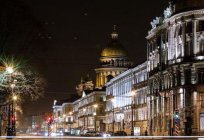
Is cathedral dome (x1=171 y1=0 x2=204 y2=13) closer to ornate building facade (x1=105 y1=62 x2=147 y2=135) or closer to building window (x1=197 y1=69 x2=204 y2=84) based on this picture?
building window (x1=197 y1=69 x2=204 y2=84)

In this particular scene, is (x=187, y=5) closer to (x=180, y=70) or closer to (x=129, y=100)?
(x=180, y=70)

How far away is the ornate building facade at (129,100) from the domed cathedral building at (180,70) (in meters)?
8.25

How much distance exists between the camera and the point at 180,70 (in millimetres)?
104250

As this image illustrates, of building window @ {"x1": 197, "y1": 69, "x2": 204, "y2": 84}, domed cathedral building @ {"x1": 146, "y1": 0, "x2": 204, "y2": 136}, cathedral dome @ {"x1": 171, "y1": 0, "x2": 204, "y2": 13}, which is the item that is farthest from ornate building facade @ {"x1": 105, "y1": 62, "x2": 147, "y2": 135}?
cathedral dome @ {"x1": 171, "y1": 0, "x2": 204, "y2": 13}

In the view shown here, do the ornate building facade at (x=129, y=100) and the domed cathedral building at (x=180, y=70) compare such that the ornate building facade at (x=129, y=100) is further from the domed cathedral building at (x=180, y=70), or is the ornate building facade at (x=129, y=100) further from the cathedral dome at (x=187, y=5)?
the cathedral dome at (x=187, y=5)

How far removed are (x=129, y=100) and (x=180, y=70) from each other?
46.9 m

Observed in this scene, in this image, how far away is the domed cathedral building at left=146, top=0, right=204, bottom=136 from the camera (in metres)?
100

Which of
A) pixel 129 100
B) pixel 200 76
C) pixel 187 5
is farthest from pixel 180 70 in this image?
pixel 129 100

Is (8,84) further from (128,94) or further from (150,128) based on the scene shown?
(128,94)

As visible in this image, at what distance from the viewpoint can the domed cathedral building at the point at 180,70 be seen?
329ft

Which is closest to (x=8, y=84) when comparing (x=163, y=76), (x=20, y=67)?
(x=20, y=67)

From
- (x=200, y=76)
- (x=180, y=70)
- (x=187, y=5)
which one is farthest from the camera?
(x=187, y=5)

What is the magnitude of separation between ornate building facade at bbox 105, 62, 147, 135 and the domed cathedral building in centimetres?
825

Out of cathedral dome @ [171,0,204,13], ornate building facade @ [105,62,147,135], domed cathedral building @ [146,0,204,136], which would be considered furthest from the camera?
ornate building facade @ [105,62,147,135]
